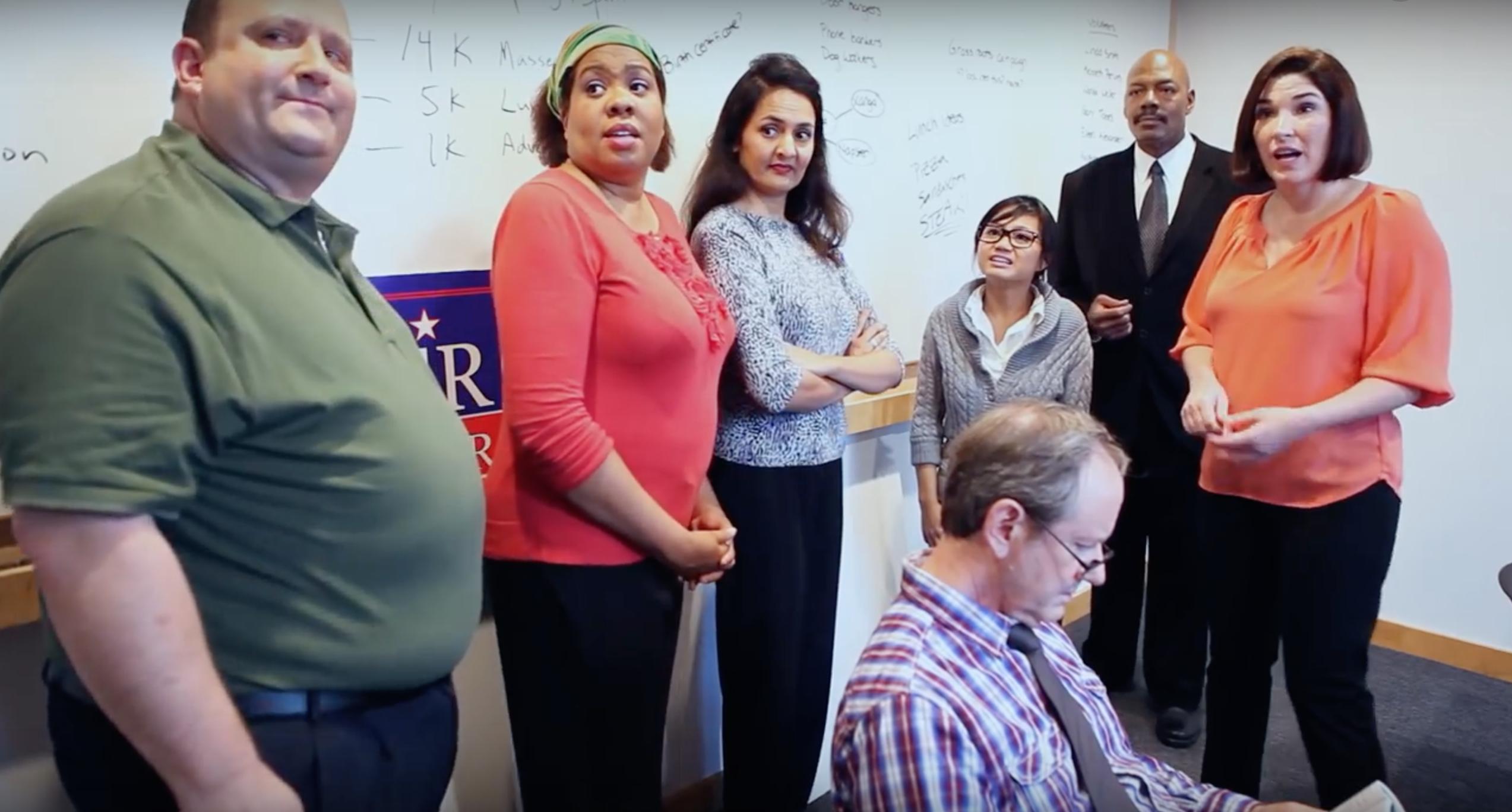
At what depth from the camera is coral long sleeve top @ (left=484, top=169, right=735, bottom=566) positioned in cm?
130

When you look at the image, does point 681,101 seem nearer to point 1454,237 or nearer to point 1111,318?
point 1111,318

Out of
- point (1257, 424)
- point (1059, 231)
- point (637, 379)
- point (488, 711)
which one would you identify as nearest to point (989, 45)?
point (1059, 231)

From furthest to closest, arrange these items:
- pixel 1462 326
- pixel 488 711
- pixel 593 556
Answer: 1. pixel 1462 326
2. pixel 488 711
3. pixel 593 556

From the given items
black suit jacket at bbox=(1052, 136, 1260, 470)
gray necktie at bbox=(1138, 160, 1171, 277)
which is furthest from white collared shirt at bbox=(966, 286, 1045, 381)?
gray necktie at bbox=(1138, 160, 1171, 277)

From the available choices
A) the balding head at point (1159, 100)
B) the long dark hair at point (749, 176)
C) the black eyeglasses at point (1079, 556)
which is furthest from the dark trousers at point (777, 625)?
the balding head at point (1159, 100)

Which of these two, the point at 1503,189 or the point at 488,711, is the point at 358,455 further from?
the point at 1503,189

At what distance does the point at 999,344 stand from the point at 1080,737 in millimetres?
1344

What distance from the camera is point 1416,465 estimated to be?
314cm

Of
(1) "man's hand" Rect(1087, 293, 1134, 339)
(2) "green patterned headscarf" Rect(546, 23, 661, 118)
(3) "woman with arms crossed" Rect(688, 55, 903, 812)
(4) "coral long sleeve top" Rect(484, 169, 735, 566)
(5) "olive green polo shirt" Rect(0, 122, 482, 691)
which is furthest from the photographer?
(1) "man's hand" Rect(1087, 293, 1134, 339)

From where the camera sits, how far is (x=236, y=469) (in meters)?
0.85

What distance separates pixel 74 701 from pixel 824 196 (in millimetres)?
1373

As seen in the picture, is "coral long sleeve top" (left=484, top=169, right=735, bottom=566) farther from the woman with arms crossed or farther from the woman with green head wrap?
the woman with arms crossed

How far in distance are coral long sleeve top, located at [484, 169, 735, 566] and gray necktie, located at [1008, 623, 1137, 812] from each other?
57 cm

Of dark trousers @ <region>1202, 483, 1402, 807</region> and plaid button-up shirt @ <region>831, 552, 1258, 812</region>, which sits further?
dark trousers @ <region>1202, 483, 1402, 807</region>
